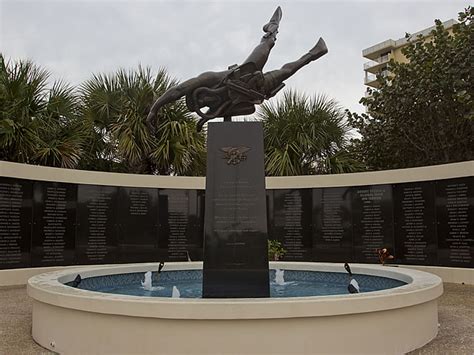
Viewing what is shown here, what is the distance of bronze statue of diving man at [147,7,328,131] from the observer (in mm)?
6762

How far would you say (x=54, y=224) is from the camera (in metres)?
10.4

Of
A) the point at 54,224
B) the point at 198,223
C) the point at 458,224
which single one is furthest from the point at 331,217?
the point at 54,224

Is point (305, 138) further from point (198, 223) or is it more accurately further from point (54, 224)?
point (54, 224)

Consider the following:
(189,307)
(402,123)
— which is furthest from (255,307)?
(402,123)

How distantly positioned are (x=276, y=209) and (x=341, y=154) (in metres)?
4.20

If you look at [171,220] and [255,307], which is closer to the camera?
[255,307]

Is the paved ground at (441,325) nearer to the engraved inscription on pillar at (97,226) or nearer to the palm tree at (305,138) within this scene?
the engraved inscription on pillar at (97,226)

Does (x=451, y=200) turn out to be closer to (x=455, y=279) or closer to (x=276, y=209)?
(x=455, y=279)

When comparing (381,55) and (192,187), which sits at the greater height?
(381,55)

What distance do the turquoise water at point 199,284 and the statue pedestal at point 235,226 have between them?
0.87 metres

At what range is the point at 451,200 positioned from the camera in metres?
10.0

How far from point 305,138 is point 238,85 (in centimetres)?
832

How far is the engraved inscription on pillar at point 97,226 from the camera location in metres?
10.9

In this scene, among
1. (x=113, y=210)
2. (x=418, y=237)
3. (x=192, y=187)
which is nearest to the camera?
(x=418, y=237)
